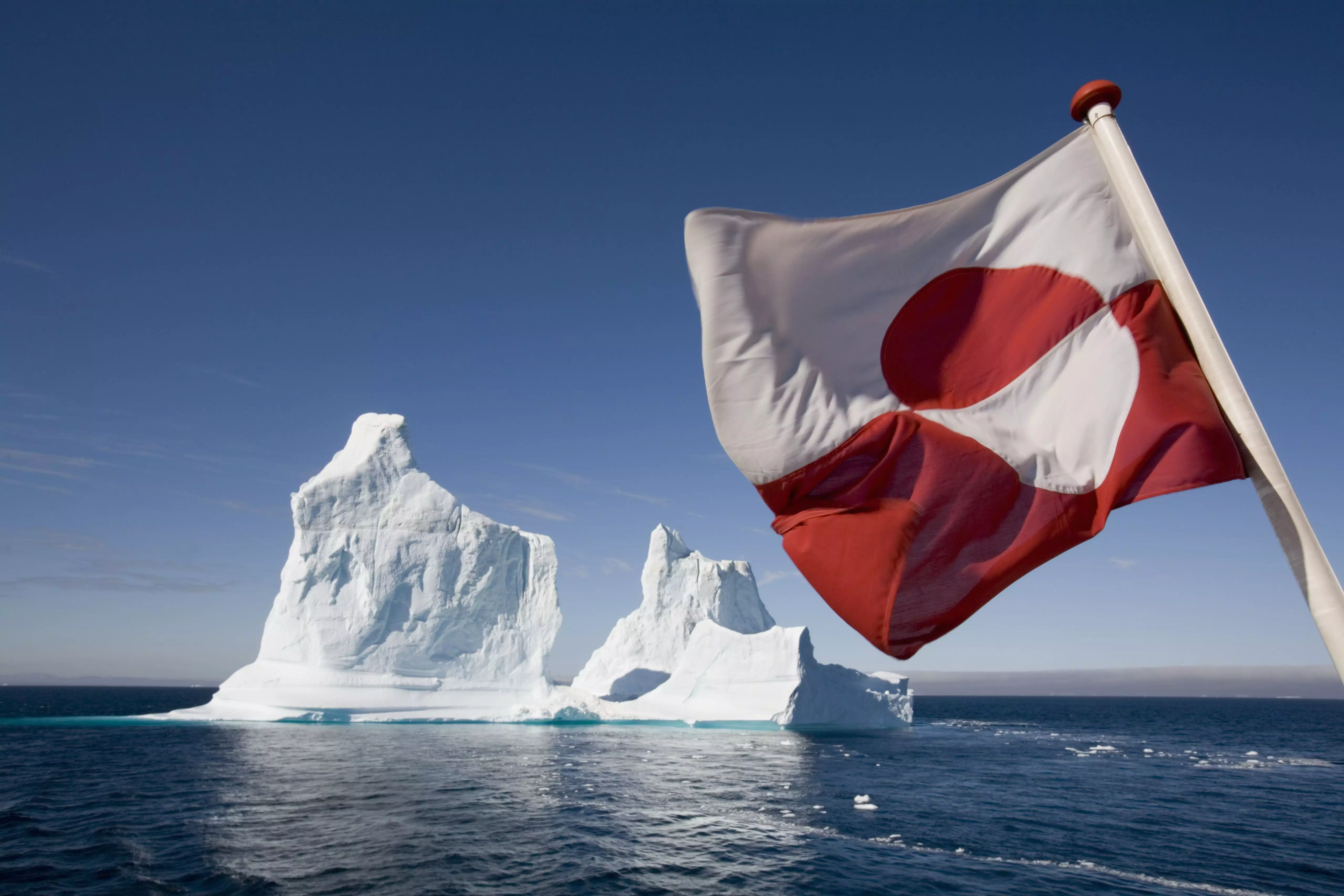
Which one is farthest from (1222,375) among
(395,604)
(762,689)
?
(395,604)

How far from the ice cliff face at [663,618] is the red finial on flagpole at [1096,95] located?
1900 inches

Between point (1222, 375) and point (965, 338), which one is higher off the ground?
point (965, 338)

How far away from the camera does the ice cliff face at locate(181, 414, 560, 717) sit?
3784 cm

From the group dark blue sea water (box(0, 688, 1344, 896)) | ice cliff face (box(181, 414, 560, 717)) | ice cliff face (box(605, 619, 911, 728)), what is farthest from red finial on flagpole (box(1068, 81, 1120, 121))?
ice cliff face (box(181, 414, 560, 717))

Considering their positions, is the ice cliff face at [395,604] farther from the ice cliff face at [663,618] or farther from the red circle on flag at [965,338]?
the red circle on flag at [965,338]

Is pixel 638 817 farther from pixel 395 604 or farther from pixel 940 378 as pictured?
pixel 395 604

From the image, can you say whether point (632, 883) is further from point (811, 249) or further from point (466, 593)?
point (466, 593)

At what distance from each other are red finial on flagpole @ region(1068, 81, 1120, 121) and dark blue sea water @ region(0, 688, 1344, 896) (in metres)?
12.4

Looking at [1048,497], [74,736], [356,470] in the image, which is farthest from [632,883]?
[74,736]

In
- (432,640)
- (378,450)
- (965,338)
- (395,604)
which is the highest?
(378,450)

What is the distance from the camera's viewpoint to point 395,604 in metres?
39.4

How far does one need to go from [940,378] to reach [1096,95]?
5.11 feet

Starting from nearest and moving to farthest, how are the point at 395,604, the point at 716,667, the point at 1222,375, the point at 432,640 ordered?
the point at 1222,375
the point at 395,604
the point at 432,640
the point at 716,667

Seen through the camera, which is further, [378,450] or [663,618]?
[663,618]
